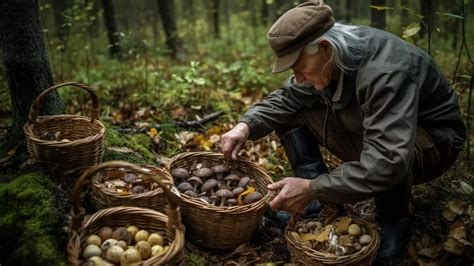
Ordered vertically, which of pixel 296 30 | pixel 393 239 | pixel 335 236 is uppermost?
pixel 296 30

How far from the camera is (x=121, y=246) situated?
2.34 metres

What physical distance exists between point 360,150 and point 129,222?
5.58ft

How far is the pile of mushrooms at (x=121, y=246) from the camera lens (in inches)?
88.2

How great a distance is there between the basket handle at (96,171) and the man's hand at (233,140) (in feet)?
3.48

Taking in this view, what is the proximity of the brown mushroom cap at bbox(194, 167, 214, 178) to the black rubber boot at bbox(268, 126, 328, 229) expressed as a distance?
2.04 feet

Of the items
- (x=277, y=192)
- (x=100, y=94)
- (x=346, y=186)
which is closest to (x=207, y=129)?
(x=100, y=94)

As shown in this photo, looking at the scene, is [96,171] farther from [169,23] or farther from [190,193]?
[169,23]

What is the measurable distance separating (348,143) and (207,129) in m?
2.05

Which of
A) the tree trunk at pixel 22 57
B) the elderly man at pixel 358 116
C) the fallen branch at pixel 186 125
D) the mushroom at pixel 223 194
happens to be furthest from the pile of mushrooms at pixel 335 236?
the tree trunk at pixel 22 57

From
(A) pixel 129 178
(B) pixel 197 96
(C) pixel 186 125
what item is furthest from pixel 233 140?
(B) pixel 197 96

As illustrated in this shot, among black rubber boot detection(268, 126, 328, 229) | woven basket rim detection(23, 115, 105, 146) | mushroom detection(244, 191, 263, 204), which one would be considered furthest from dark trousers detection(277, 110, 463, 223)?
woven basket rim detection(23, 115, 105, 146)

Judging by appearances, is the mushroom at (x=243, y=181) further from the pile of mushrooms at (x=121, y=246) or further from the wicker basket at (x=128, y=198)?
the pile of mushrooms at (x=121, y=246)

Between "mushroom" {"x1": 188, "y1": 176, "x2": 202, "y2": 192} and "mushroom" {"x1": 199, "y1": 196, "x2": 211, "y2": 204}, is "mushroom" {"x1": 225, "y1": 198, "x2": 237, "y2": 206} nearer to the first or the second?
"mushroom" {"x1": 199, "y1": 196, "x2": 211, "y2": 204}

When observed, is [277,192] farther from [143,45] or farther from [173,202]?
[143,45]
